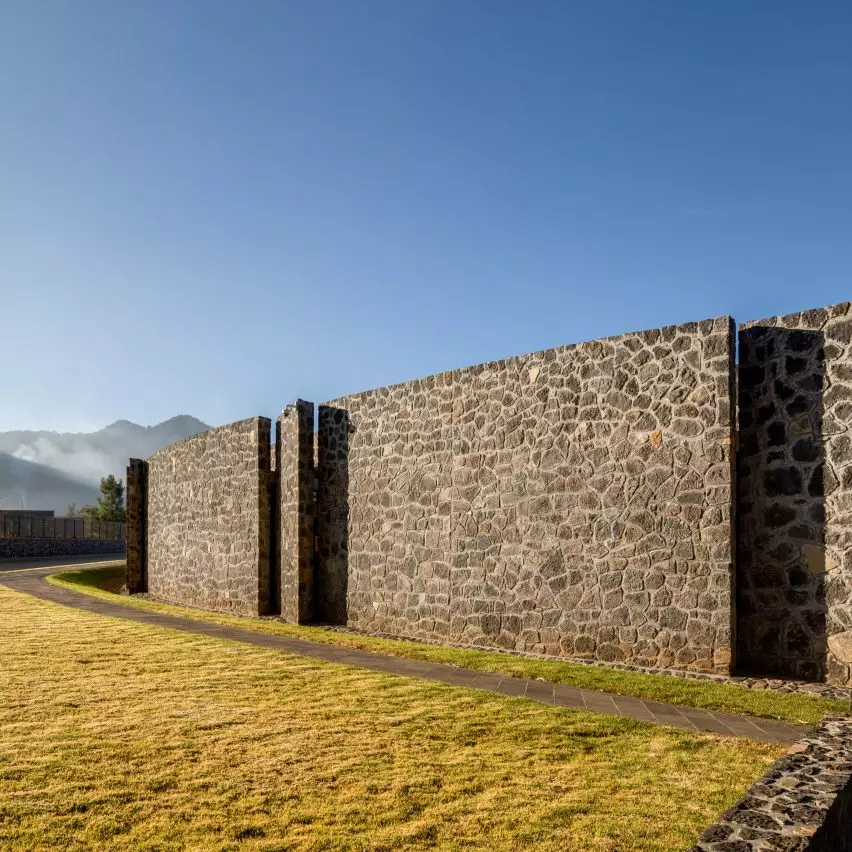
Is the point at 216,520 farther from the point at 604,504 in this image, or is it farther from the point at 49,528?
the point at 49,528

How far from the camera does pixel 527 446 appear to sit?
964 cm

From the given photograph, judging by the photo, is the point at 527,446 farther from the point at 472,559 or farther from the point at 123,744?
the point at 123,744

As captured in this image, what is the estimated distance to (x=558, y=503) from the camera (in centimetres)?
922

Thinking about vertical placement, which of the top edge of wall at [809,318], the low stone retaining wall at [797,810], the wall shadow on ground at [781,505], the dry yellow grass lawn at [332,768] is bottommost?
the dry yellow grass lawn at [332,768]

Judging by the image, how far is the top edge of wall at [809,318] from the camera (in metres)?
7.52

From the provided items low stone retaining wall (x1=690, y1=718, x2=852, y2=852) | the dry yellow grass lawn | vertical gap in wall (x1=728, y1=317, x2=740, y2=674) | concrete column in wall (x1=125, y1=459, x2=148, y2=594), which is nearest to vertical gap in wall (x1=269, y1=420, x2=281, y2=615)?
the dry yellow grass lawn

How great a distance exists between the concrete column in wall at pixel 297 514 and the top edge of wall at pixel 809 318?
302 inches

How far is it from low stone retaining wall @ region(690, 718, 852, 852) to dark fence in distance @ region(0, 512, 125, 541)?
3723 centimetres

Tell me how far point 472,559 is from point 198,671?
4134mm

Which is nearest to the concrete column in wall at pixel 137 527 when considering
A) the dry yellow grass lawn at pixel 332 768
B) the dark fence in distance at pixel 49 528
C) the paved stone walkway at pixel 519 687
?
the paved stone walkway at pixel 519 687

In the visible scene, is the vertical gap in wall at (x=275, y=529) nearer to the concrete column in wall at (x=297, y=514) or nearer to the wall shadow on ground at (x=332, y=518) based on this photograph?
the concrete column in wall at (x=297, y=514)

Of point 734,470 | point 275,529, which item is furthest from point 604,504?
point 275,529

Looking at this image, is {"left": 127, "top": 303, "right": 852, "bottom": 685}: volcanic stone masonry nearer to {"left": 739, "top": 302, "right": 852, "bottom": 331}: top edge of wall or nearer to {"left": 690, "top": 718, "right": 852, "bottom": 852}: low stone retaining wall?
{"left": 739, "top": 302, "right": 852, "bottom": 331}: top edge of wall

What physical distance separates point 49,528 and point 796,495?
123 ft
